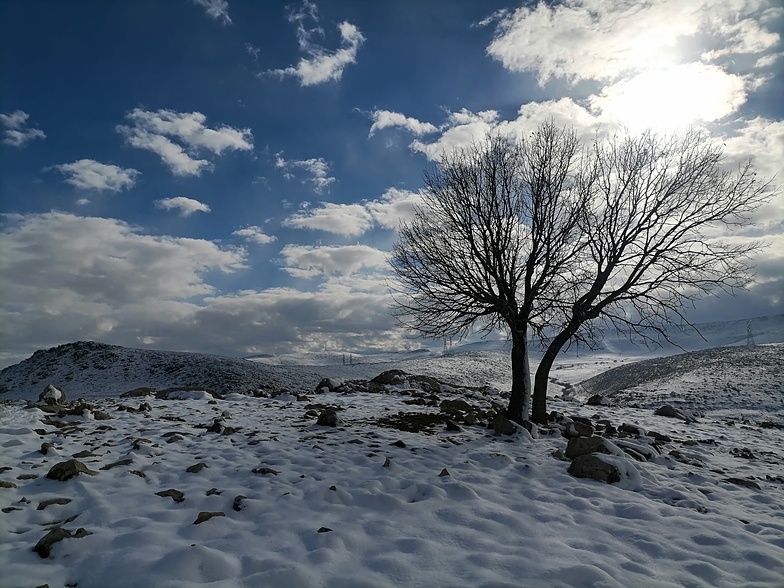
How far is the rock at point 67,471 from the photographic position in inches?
277

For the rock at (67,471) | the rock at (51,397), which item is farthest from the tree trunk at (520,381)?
the rock at (51,397)

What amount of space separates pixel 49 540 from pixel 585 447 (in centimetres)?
934

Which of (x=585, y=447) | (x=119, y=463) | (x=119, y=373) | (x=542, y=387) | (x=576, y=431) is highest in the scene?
(x=119, y=373)

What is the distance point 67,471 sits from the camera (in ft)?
23.3

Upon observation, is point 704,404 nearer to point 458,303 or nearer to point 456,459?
point 458,303

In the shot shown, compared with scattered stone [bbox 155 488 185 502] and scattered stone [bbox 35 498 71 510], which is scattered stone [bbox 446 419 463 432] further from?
scattered stone [bbox 35 498 71 510]

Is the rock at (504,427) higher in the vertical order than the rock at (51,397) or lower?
lower

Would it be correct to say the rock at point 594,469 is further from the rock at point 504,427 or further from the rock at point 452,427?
the rock at point 452,427

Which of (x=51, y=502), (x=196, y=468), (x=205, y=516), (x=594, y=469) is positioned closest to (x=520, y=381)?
(x=594, y=469)

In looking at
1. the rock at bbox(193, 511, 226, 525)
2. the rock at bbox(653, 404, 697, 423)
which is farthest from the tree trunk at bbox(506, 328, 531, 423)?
the rock at bbox(653, 404, 697, 423)

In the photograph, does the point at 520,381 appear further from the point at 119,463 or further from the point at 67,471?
the point at 67,471

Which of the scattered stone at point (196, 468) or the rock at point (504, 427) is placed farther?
the rock at point (504, 427)

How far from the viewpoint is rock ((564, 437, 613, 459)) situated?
9242 mm

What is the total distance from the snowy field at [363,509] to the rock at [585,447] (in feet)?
1.87
